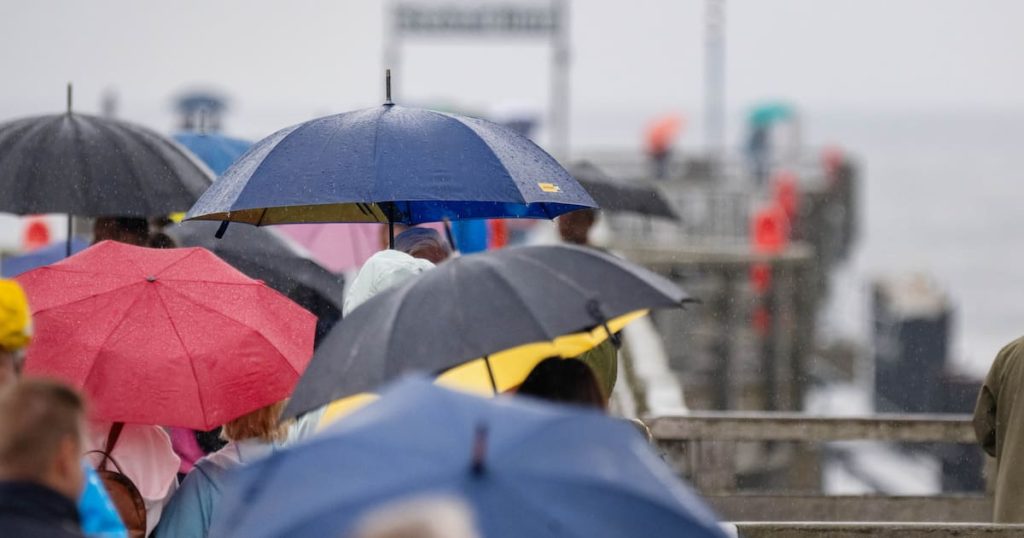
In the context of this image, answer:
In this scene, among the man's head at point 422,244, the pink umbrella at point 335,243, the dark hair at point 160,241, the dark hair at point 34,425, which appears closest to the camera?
the dark hair at point 34,425

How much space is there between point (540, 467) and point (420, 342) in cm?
159

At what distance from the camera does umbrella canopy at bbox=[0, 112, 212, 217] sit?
772cm

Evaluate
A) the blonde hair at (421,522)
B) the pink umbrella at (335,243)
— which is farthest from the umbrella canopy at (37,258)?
the blonde hair at (421,522)

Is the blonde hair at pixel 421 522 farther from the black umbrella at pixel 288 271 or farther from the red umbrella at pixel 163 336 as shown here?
the black umbrella at pixel 288 271

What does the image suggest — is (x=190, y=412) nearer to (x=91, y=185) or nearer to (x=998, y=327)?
(x=91, y=185)

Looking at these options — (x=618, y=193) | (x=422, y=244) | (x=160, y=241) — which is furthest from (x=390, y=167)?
(x=618, y=193)

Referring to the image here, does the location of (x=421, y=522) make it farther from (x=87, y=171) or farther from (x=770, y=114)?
(x=770, y=114)

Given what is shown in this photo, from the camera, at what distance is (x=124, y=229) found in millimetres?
7320

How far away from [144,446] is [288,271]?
2.39 meters

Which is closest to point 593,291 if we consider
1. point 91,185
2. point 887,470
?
A: point 91,185

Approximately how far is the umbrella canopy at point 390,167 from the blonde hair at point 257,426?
0.79 meters

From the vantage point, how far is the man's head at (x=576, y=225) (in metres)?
7.55

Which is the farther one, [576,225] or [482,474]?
[576,225]

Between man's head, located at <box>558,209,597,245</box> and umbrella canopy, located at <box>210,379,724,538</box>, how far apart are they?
14.3 ft
